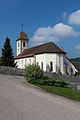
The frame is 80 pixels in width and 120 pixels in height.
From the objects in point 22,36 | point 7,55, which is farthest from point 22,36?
point 7,55

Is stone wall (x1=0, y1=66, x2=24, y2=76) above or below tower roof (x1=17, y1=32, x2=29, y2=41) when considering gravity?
below

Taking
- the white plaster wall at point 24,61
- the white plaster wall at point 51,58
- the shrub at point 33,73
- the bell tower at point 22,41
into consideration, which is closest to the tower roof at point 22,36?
the bell tower at point 22,41

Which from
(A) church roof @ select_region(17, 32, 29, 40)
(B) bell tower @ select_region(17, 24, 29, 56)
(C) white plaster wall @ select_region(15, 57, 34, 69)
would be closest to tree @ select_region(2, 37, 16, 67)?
(C) white plaster wall @ select_region(15, 57, 34, 69)

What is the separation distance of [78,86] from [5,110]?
441 inches

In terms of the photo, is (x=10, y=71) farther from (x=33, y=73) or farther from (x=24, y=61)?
(x=24, y=61)

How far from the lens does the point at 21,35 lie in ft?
171

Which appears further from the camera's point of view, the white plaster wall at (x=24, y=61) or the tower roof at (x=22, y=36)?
the tower roof at (x=22, y=36)

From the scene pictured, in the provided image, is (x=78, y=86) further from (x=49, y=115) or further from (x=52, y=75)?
(x=49, y=115)

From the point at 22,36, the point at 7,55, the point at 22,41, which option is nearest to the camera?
the point at 7,55

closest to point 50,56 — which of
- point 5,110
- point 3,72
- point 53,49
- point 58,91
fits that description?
point 53,49

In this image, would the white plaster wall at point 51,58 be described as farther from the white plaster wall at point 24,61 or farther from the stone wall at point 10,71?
the stone wall at point 10,71

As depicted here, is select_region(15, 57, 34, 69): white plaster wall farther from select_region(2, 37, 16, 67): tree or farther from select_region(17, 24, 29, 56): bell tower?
select_region(17, 24, 29, 56): bell tower

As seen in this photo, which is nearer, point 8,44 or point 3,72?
point 3,72

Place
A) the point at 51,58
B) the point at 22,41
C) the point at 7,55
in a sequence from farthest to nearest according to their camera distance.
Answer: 1. the point at 22,41
2. the point at 51,58
3. the point at 7,55
